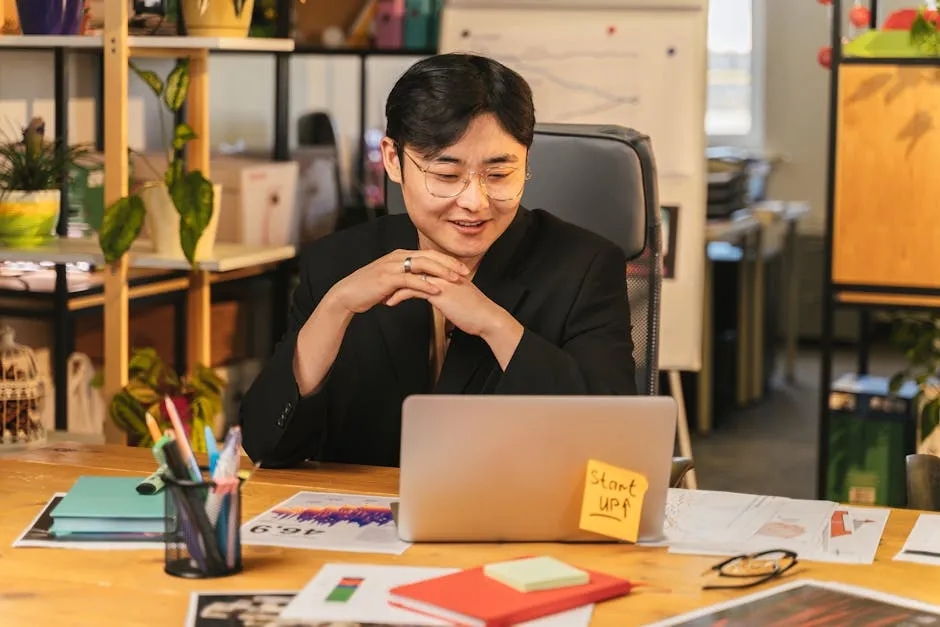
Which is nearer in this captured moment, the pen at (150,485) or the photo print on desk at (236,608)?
the photo print on desk at (236,608)

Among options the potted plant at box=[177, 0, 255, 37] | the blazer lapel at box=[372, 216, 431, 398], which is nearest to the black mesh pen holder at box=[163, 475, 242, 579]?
the blazer lapel at box=[372, 216, 431, 398]

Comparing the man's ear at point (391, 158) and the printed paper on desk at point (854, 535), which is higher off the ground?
the man's ear at point (391, 158)

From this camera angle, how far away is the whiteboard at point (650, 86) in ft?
12.4

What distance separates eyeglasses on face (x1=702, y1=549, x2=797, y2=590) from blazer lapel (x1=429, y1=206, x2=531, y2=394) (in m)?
0.57

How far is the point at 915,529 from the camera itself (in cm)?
174

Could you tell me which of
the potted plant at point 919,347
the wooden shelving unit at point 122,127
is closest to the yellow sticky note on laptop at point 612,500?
the wooden shelving unit at point 122,127

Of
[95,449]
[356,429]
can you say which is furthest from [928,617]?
[95,449]

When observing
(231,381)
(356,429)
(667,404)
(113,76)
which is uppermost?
(113,76)

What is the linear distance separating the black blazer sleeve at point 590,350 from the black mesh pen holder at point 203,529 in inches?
21.2

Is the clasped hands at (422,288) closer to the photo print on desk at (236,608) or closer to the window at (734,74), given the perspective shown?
the photo print on desk at (236,608)

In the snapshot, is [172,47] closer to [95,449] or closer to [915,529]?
[95,449]

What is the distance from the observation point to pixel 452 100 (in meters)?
1.94

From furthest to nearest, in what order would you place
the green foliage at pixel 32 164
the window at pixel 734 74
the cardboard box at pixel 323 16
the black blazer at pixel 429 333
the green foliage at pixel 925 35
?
1. the window at pixel 734 74
2. the cardboard box at pixel 323 16
3. the green foliage at pixel 925 35
4. the green foliage at pixel 32 164
5. the black blazer at pixel 429 333

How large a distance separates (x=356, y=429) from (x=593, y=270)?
1.41 feet
